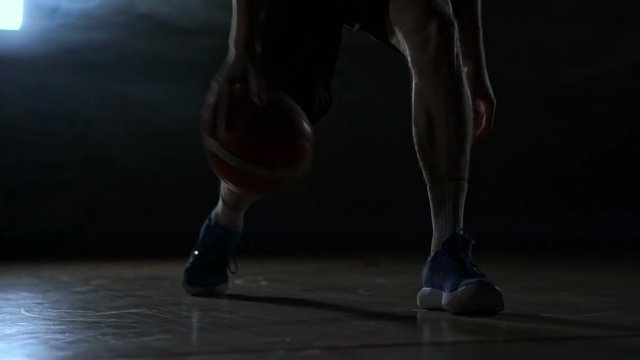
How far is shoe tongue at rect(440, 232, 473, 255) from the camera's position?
1.58 m

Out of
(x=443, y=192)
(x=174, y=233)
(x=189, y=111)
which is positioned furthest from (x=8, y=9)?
(x=443, y=192)

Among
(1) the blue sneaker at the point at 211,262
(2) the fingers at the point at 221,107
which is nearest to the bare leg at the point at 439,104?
(2) the fingers at the point at 221,107

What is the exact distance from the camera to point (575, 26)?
4.22 metres

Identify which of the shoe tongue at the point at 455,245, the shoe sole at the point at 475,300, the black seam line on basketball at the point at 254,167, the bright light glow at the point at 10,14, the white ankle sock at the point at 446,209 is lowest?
the shoe sole at the point at 475,300

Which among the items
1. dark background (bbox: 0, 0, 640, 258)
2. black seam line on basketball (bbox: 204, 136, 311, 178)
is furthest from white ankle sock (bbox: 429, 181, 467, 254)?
dark background (bbox: 0, 0, 640, 258)

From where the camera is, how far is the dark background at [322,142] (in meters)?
3.64

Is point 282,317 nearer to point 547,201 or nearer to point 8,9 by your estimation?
point 8,9

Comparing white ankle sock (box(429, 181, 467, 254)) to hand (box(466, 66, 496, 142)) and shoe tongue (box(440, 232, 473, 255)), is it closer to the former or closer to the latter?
shoe tongue (box(440, 232, 473, 255))

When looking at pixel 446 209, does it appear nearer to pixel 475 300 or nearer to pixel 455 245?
pixel 455 245

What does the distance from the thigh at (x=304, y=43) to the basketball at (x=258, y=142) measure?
0.20m

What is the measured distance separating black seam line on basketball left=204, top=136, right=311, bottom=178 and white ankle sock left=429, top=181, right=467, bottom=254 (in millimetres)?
226

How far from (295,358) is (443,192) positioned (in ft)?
1.91

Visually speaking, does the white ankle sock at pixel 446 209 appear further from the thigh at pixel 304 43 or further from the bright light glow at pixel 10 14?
the bright light glow at pixel 10 14

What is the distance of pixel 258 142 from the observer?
158 centimetres
